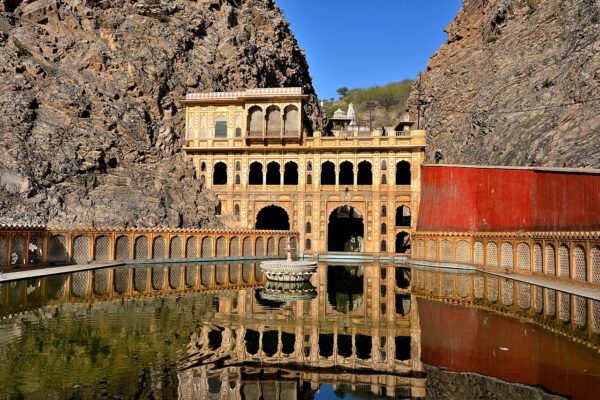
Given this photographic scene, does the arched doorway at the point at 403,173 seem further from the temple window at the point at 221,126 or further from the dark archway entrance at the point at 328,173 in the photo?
the temple window at the point at 221,126

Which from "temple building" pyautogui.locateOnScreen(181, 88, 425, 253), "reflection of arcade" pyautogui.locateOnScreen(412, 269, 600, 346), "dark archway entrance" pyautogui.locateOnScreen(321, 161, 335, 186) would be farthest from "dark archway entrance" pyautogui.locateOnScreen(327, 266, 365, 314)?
"dark archway entrance" pyautogui.locateOnScreen(321, 161, 335, 186)

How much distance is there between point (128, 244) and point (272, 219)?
2038 centimetres

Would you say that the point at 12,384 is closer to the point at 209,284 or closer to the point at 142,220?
the point at 209,284

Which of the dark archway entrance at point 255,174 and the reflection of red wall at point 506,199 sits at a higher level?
the dark archway entrance at point 255,174

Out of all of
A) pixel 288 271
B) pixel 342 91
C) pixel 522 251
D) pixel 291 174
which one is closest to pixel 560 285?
pixel 522 251

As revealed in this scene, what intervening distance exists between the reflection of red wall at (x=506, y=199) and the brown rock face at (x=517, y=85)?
184 inches

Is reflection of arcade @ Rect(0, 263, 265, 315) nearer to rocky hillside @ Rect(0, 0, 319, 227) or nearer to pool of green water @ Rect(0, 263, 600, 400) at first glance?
pool of green water @ Rect(0, 263, 600, 400)

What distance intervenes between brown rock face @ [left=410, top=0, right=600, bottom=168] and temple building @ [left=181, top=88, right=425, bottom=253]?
35.2 feet

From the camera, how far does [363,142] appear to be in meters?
48.5

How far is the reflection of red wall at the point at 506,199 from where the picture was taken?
28.6m

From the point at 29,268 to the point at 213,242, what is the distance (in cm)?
1535

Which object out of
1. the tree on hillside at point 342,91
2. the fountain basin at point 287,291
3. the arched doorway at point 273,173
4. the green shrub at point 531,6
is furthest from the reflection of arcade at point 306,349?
the tree on hillside at point 342,91

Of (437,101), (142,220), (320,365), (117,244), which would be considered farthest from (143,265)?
(437,101)

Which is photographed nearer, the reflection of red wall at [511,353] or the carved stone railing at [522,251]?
the reflection of red wall at [511,353]
